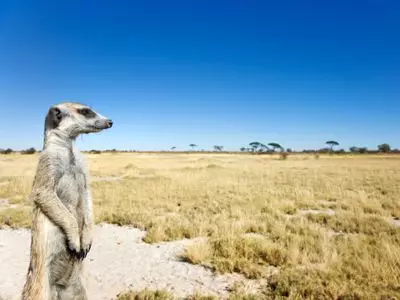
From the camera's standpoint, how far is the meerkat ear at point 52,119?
312cm

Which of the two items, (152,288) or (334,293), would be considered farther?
(152,288)

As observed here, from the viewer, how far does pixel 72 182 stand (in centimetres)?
309

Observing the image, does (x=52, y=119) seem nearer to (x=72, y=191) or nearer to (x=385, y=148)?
(x=72, y=191)

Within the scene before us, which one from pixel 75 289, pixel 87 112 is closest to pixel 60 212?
pixel 75 289

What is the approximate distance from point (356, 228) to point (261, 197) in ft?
16.0

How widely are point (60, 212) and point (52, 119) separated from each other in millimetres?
890

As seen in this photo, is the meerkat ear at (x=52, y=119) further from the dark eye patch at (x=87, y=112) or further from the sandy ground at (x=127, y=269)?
the sandy ground at (x=127, y=269)

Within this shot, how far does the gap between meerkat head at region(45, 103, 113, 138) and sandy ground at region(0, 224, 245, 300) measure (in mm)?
2052

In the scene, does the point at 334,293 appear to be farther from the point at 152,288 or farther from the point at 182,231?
the point at 182,231

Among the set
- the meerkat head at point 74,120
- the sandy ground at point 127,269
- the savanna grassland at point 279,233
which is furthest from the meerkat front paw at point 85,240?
the savanna grassland at point 279,233

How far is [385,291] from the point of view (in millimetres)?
4461

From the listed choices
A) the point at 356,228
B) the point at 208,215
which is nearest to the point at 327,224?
the point at 356,228

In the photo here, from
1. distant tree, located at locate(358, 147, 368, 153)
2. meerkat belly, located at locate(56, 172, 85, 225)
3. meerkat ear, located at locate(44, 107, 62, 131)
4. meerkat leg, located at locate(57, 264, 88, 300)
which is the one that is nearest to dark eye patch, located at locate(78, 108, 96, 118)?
meerkat ear, located at locate(44, 107, 62, 131)

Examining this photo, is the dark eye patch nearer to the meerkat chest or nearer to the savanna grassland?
the meerkat chest
